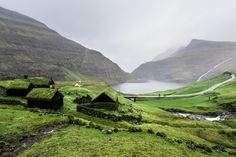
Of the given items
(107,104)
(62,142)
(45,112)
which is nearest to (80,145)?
(62,142)

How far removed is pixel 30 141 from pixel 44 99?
23.8 meters

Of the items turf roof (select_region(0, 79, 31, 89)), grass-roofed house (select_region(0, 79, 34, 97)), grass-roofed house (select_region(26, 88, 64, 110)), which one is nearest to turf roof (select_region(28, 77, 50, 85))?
turf roof (select_region(0, 79, 31, 89))

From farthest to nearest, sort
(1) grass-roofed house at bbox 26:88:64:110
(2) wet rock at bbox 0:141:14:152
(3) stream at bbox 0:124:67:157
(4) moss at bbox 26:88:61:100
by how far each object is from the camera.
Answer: (4) moss at bbox 26:88:61:100 → (1) grass-roofed house at bbox 26:88:64:110 → (2) wet rock at bbox 0:141:14:152 → (3) stream at bbox 0:124:67:157

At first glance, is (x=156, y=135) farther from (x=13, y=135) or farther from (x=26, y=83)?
(x=26, y=83)

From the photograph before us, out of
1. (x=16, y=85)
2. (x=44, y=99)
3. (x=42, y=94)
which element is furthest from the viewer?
(x=16, y=85)

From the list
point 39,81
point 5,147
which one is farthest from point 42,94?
point 39,81

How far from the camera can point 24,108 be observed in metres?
60.0

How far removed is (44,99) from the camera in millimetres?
61469

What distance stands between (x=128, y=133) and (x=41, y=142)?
13037 mm

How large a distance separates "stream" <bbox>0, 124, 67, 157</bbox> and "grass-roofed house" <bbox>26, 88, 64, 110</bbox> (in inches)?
644

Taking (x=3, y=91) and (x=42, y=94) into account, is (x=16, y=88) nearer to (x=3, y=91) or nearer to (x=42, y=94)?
(x=3, y=91)

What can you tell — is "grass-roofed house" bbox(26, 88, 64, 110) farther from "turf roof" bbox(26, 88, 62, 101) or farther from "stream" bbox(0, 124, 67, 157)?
"stream" bbox(0, 124, 67, 157)

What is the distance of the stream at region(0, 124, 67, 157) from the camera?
34.5m

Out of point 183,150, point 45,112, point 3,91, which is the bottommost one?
point 183,150
